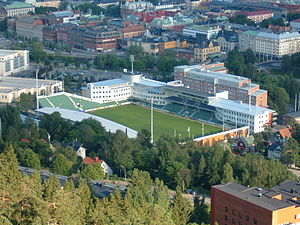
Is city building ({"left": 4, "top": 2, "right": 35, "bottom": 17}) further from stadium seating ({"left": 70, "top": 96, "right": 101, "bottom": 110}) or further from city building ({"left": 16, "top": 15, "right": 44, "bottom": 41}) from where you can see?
stadium seating ({"left": 70, "top": 96, "right": 101, "bottom": 110})

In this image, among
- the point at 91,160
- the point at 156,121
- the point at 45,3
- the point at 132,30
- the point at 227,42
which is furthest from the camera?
the point at 45,3

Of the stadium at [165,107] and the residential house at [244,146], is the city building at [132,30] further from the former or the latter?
the residential house at [244,146]

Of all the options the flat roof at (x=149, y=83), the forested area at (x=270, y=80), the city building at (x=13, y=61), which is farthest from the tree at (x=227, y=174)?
the city building at (x=13, y=61)

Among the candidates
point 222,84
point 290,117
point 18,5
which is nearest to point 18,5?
point 18,5

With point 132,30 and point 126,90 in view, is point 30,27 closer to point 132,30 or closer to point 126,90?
point 132,30

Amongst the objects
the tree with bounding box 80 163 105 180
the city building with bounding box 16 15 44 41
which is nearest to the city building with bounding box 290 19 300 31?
the city building with bounding box 16 15 44 41

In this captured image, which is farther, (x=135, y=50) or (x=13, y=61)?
(x=135, y=50)
